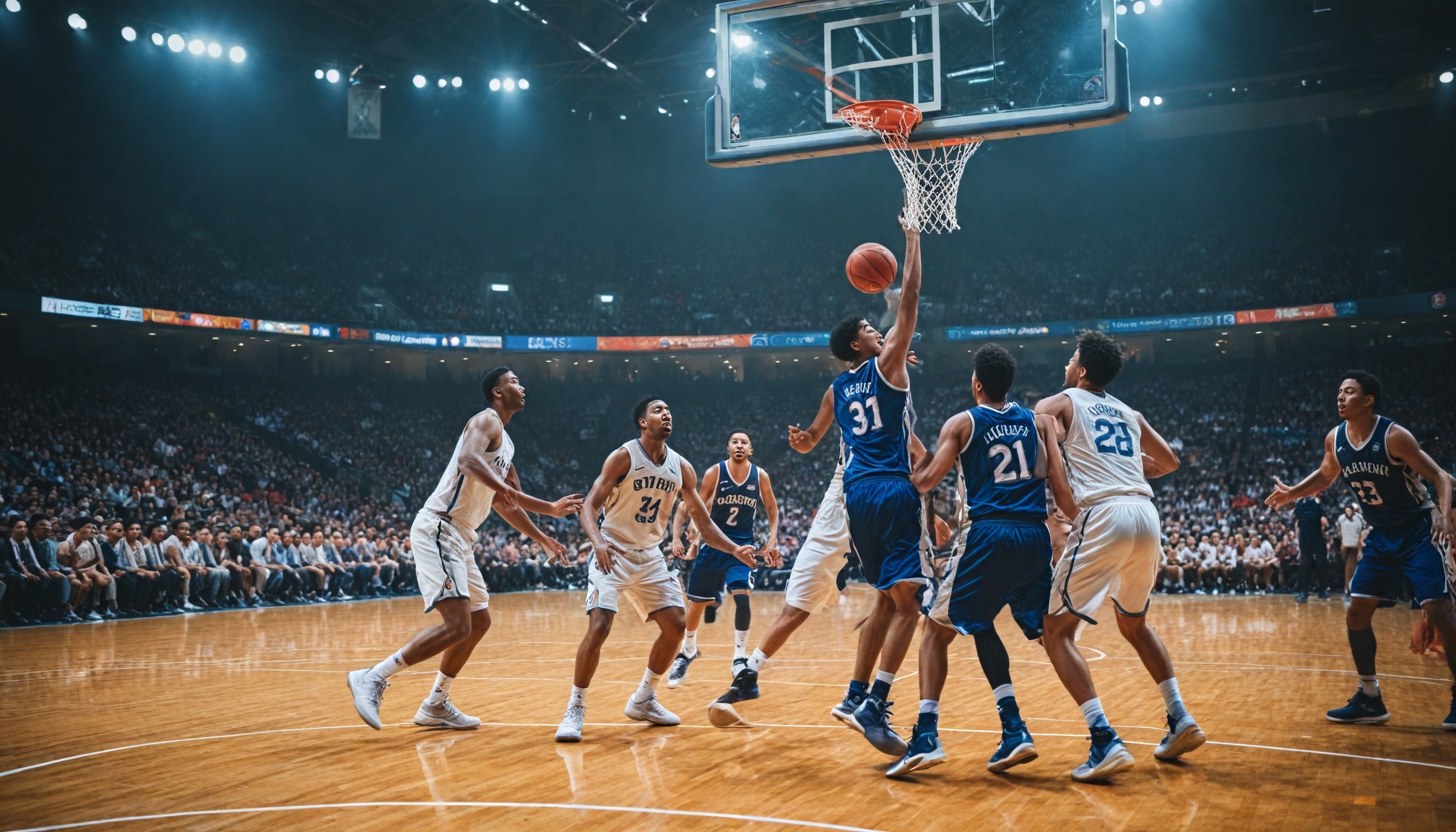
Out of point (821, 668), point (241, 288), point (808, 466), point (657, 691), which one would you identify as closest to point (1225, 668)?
point (821, 668)

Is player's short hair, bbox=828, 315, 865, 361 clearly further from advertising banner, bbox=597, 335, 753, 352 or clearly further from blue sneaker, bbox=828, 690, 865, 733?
advertising banner, bbox=597, 335, 753, 352

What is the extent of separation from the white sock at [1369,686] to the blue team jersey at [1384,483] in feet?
3.01

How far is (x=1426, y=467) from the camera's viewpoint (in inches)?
228

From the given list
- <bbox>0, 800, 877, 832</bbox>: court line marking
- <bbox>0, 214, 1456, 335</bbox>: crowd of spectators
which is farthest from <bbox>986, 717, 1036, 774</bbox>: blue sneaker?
<bbox>0, 214, 1456, 335</bbox>: crowd of spectators

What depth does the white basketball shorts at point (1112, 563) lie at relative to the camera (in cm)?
470

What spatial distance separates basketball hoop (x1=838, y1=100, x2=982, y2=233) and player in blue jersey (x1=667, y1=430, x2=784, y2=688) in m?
2.56

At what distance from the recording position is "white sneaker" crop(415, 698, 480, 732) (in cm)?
591

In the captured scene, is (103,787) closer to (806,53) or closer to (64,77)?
(806,53)

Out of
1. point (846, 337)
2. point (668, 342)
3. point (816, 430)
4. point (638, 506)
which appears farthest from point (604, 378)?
point (846, 337)

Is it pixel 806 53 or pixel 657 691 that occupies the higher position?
pixel 806 53

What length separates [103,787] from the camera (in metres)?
4.44

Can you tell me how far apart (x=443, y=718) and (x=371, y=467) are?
24.3 metres

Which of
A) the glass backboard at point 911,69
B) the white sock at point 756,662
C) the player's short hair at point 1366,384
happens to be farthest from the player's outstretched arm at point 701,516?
the player's short hair at point 1366,384

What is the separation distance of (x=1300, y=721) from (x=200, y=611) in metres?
15.6
